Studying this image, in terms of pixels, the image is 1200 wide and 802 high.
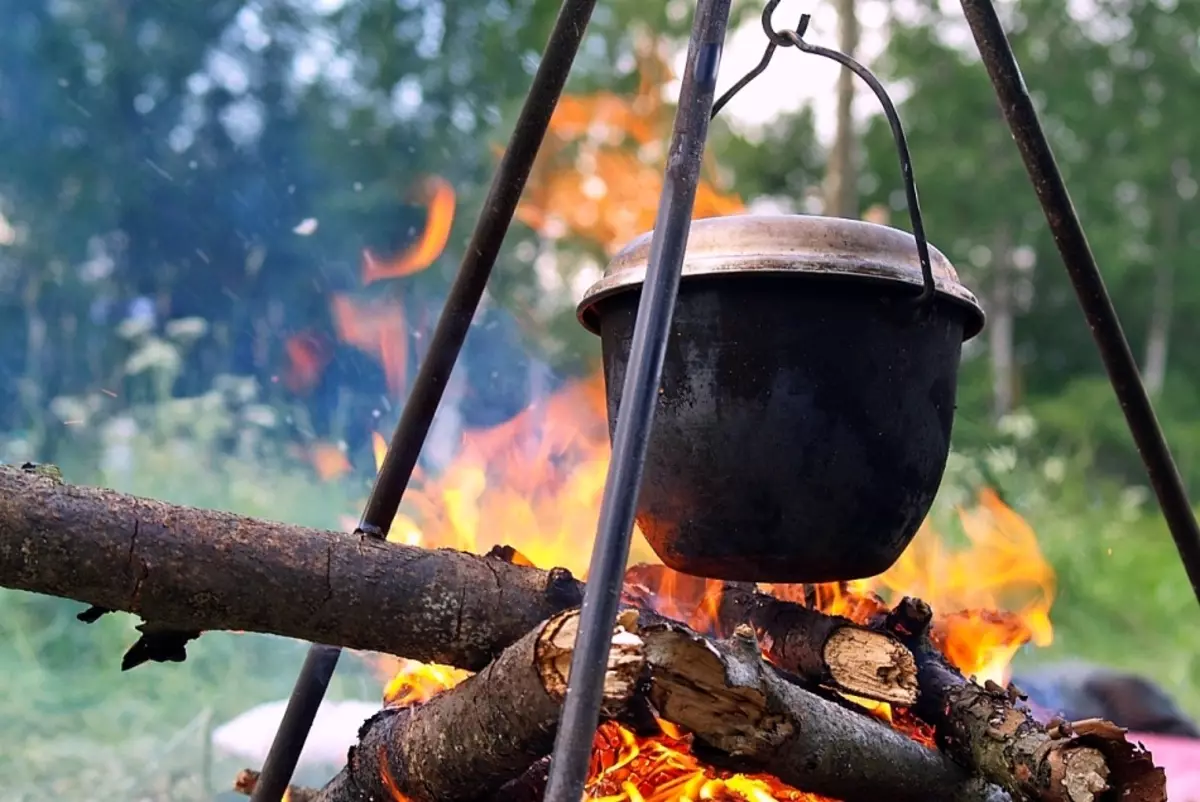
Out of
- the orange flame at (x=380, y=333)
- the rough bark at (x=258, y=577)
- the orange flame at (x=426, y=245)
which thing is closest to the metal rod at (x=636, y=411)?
the rough bark at (x=258, y=577)

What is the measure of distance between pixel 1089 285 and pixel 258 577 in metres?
1.83

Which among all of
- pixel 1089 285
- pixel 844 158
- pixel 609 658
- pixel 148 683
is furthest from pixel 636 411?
pixel 844 158

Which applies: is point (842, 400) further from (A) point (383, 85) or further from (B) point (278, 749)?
(A) point (383, 85)

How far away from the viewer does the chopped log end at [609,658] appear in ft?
4.24

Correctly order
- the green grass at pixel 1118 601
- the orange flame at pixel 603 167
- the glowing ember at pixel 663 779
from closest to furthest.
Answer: the glowing ember at pixel 663 779
the orange flame at pixel 603 167
the green grass at pixel 1118 601

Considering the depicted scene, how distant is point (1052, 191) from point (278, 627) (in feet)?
5.90

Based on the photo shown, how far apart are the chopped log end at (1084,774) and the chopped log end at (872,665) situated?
0.33 m

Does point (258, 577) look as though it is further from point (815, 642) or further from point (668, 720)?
point (815, 642)

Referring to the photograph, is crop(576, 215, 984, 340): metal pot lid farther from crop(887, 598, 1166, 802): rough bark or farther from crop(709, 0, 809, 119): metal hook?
crop(887, 598, 1166, 802): rough bark

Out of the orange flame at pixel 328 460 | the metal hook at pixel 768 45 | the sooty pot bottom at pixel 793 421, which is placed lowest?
the sooty pot bottom at pixel 793 421

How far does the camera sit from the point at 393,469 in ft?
6.85

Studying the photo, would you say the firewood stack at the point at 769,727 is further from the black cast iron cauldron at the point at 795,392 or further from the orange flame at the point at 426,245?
the orange flame at the point at 426,245

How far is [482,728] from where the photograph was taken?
146 cm

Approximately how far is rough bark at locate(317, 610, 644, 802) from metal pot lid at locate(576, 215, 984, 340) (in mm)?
617
